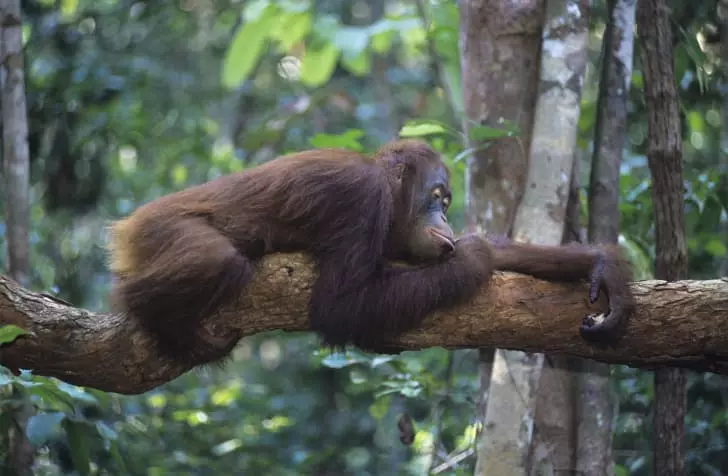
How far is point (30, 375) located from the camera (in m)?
3.07

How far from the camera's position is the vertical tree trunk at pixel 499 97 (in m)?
4.05

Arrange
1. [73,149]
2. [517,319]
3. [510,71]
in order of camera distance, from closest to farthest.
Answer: [517,319] < [510,71] < [73,149]

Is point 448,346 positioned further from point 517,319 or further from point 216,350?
point 216,350

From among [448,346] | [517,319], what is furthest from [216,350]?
[517,319]

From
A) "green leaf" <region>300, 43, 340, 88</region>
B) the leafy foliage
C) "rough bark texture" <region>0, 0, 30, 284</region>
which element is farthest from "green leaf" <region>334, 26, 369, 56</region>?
"rough bark texture" <region>0, 0, 30, 284</region>

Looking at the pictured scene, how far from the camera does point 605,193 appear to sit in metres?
4.00

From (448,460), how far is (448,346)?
129 centimetres

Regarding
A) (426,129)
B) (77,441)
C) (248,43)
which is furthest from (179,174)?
(77,441)

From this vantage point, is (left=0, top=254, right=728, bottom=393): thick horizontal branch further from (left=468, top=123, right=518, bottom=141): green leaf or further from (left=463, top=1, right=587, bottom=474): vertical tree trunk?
(left=468, top=123, right=518, bottom=141): green leaf

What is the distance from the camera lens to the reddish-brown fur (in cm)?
312

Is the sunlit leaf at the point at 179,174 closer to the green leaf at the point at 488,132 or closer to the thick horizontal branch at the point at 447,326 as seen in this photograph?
the green leaf at the point at 488,132

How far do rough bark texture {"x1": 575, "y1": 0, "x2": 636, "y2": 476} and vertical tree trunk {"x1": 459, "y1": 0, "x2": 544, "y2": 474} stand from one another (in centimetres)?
35

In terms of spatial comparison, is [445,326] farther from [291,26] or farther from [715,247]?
[291,26]

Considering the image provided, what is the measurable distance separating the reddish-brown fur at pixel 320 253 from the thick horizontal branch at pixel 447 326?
63 millimetres
